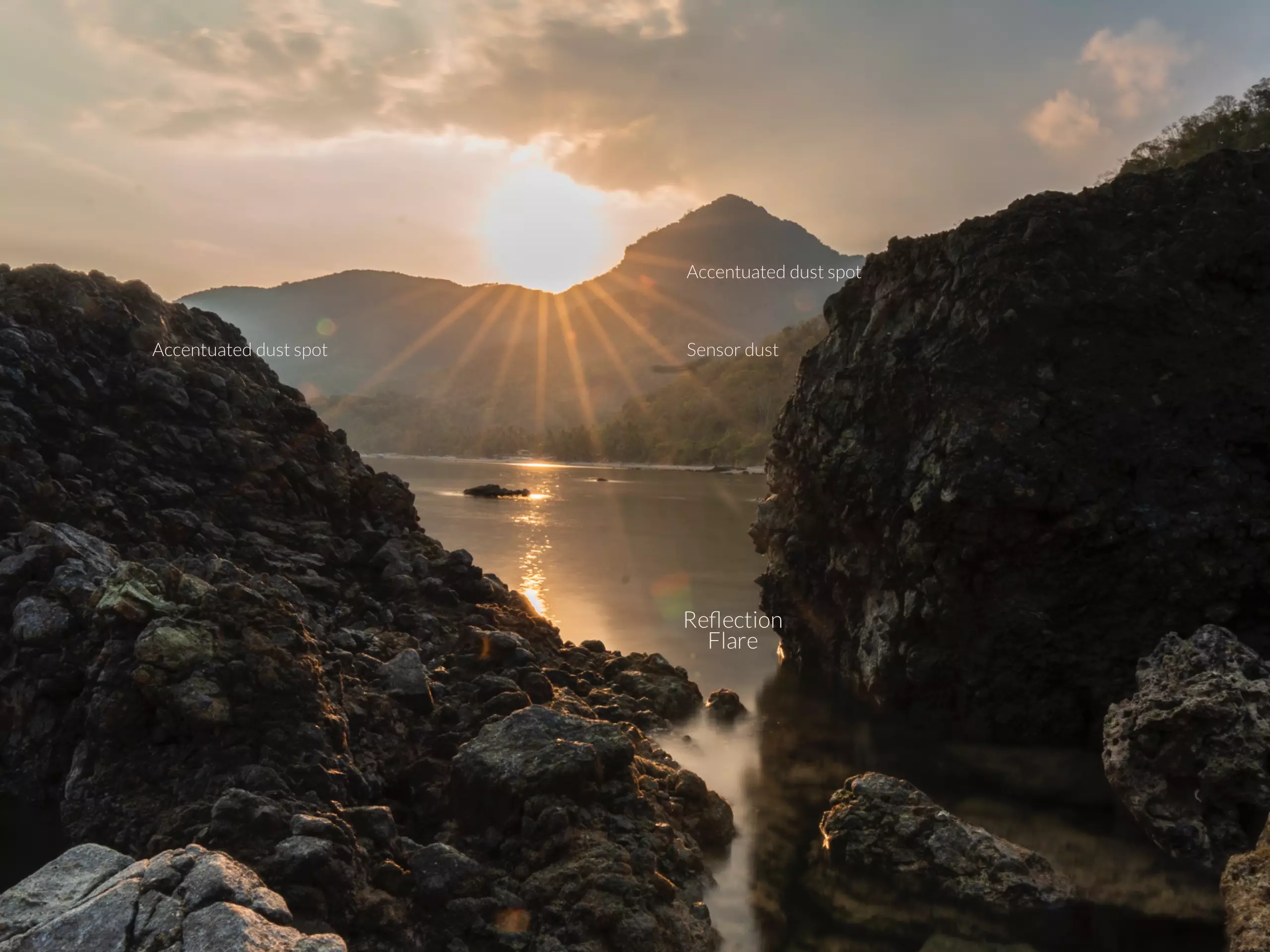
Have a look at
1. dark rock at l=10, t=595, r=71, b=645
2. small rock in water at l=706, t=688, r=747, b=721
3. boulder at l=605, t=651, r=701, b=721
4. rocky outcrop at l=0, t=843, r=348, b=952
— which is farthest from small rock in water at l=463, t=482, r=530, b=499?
rocky outcrop at l=0, t=843, r=348, b=952

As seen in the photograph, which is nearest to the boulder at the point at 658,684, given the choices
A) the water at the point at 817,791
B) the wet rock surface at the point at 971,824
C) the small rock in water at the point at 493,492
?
the water at the point at 817,791

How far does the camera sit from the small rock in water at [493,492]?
111m

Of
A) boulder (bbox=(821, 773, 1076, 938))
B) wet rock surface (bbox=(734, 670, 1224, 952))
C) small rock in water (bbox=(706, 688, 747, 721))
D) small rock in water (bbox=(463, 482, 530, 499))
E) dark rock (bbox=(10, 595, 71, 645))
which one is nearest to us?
wet rock surface (bbox=(734, 670, 1224, 952))

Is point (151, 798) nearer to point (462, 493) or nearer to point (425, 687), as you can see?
point (425, 687)

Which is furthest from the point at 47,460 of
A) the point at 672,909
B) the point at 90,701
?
the point at 672,909

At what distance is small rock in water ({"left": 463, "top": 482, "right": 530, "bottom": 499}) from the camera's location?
111 metres

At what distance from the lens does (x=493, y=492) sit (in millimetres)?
111938

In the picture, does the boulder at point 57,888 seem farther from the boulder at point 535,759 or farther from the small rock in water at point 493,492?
the small rock in water at point 493,492

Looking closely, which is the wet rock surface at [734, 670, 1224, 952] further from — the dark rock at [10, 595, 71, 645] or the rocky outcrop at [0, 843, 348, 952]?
the dark rock at [10, 595, 71, 645]

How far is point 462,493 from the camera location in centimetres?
11494

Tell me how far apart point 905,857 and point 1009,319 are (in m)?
13.4

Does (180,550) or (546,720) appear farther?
(180,550)

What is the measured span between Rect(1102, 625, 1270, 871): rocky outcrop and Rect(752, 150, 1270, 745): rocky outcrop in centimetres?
213

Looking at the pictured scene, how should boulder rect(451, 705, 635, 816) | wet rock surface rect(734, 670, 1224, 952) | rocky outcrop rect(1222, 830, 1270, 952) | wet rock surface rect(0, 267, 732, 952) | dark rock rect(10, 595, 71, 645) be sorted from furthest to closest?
dark rock rect(10, 595, 71, 645) < boulder rect(451, 705, 635, 816) < wet rock surface rect(734, 670, 1224, 952) < wet rock surface rect(0, 267, 732, 952) < rocky outcrop rect(1222, 830, 1270, 952)
